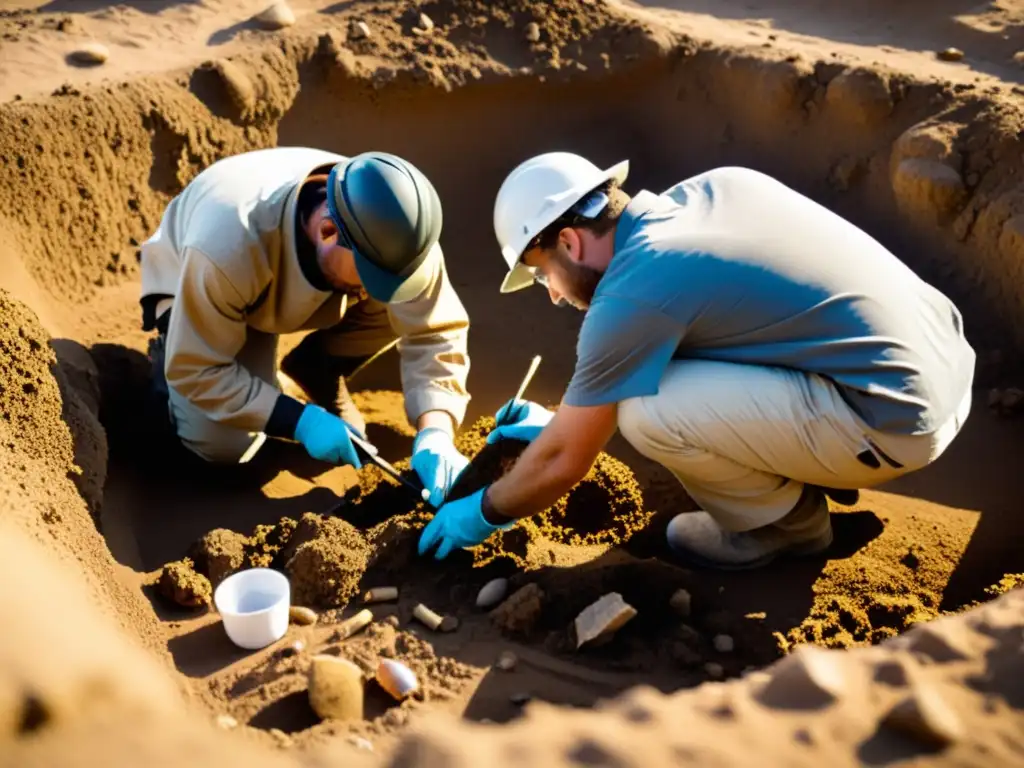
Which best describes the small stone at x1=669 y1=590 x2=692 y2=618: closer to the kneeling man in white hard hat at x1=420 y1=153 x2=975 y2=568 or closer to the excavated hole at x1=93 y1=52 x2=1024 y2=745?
the excavated hole at x1=93 y1=52 x2=1024 y2=745

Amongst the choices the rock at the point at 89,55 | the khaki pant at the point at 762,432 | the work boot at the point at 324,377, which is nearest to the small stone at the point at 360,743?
the khaki pant at the point at 762,432

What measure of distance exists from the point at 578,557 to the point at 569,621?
1.31 feet

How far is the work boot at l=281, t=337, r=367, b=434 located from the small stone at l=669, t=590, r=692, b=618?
5.72 feet

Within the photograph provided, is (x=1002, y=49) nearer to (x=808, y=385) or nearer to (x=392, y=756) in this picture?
(x=808, y=385)

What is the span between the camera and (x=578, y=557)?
3166mm

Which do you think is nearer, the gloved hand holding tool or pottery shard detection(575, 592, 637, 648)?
pottery shard detection(575, 592, 637, 648)

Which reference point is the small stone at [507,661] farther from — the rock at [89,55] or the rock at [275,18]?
the rock at [275,18]

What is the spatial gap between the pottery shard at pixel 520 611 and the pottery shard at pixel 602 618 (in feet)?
0.42

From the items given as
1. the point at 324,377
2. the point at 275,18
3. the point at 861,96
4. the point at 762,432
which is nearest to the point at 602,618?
the point at 762,432

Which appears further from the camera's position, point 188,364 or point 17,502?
point 188,364

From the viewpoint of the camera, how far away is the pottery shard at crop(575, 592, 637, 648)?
2.62 m

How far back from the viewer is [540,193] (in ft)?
9.14

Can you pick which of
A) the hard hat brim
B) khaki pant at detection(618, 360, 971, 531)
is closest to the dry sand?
khaki pant at detection(618, 360, 971, 531)

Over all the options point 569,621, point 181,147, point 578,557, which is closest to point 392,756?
point 569,621
